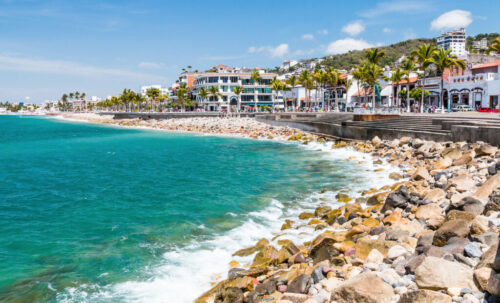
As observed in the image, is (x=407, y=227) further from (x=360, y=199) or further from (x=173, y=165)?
(x=173, y=165)

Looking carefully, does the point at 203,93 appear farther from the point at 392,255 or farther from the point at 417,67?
the point at 392,255

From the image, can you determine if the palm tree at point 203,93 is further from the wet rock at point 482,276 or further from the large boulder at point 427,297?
the large boulder at point 427,297

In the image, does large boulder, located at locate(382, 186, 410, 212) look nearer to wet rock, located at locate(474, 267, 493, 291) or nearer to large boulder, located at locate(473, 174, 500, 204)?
large boulder, located at locate(473, 174, 500, 204)

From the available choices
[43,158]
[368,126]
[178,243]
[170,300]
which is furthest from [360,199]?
[43,158]

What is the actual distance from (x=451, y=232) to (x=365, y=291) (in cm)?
395

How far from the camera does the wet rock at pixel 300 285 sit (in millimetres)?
8948

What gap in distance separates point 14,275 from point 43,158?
122 feet

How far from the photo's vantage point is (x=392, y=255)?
31.3 ft

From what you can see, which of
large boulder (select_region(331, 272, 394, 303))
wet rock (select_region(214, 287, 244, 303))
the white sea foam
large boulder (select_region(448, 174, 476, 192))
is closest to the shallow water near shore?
the white sea foam

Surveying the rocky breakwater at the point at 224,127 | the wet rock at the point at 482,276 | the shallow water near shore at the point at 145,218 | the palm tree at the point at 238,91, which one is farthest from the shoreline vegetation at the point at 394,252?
the palm tree at the point at 238,91

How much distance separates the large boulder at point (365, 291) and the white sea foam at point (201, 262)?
16.6 feet

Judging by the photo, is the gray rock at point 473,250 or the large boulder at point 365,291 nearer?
the large boulder at point 365,291

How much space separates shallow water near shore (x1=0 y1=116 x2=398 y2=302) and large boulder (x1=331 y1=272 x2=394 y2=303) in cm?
508

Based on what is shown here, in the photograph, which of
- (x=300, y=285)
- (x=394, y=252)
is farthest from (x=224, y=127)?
(x=300, y=285)
